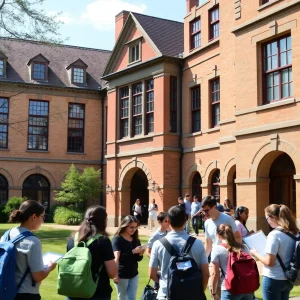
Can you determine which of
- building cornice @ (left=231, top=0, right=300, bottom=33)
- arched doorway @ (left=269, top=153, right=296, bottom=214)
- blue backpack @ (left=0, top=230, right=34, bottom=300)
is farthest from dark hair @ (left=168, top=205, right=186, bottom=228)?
building cornice @ (left=231, top=0, right=300, bottom=33)

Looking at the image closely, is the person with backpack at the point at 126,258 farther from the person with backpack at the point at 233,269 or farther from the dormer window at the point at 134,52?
the dormer window at the point at 134,52

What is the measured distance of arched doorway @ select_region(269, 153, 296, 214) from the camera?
59.4ft

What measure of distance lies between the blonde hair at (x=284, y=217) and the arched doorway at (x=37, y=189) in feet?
109

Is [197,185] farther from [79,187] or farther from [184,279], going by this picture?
[184,279]

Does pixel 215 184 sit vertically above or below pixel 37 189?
above

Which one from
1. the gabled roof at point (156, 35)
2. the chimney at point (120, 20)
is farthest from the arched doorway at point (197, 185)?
the chimney at point (120, 20)

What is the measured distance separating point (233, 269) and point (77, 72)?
115ft

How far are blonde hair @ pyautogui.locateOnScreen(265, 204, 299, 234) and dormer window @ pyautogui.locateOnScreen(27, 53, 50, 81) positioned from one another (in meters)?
34.0

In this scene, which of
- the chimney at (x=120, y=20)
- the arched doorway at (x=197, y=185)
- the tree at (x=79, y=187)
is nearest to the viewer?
the arched doorway at (x=197, y=185)

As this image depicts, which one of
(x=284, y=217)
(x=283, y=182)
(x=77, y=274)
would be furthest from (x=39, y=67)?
(x=77, y=274)

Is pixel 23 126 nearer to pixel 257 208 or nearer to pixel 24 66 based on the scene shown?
pixel 24 66

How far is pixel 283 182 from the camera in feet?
60.7

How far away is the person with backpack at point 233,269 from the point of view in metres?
5.58

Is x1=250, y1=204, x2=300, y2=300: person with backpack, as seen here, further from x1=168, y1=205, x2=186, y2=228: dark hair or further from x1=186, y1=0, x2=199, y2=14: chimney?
x1=186, y1=0, x2=199, y2=14: chimney
